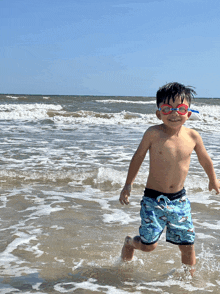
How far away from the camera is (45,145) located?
308 inches

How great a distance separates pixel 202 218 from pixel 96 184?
1822mm

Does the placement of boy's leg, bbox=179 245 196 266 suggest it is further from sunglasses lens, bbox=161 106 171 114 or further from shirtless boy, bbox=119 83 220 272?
sunglasses lens, bbox=161 106 171 114

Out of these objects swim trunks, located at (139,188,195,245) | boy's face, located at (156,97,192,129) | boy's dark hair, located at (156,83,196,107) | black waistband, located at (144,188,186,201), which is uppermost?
boy's dark hair, located at (156,83,196,107)

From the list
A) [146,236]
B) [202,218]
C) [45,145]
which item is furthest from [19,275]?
[45,145]

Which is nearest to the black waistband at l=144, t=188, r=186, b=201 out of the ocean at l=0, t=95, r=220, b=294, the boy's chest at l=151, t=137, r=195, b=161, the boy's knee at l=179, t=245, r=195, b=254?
the boy's chest at l=151, t=137, r=195, b=161

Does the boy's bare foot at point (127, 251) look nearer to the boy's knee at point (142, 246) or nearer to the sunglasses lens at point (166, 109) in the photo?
the boy's knee at point (142, 246)

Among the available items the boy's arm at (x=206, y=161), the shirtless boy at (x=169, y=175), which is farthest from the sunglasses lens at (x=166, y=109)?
the boy's arm at (x=206, y=161)

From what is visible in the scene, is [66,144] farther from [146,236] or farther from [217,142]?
[146,236]

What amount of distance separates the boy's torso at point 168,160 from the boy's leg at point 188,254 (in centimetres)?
41

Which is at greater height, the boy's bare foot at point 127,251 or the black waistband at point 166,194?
the black waistband at point 166,194

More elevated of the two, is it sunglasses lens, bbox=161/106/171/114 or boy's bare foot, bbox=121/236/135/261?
sunglasses lens, bbox=161/106/171/114

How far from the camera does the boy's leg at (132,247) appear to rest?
2331 mm

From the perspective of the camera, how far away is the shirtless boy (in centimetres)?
228

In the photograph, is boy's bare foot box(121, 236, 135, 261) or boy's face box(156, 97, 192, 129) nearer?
boy's face box(156, 97, 192, 129)
